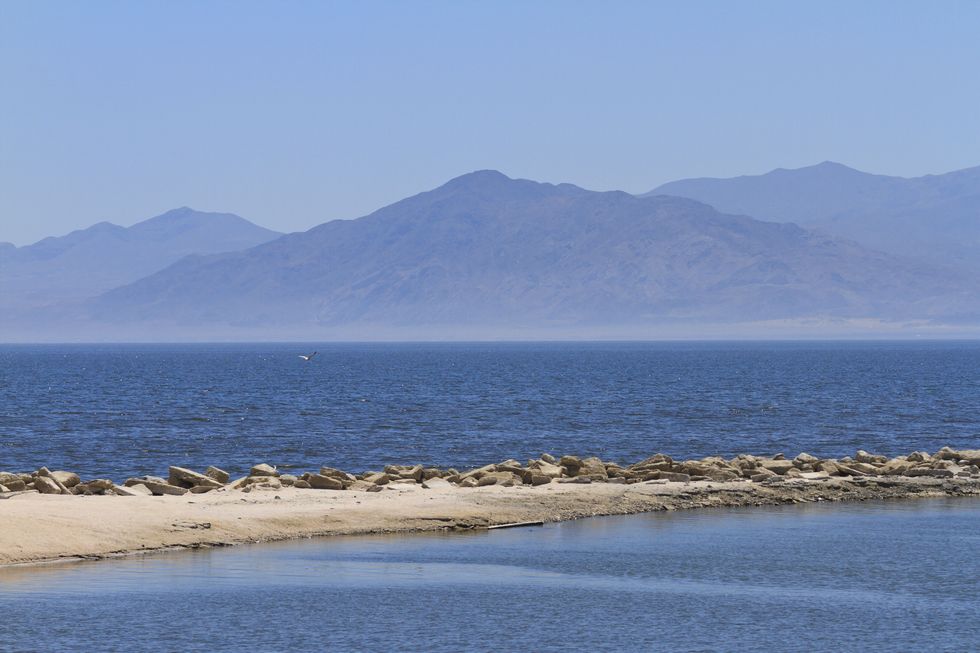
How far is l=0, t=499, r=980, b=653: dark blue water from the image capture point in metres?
22.7

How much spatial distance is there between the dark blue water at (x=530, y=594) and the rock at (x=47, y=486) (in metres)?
7.23

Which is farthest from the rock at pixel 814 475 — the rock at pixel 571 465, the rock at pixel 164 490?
the rock at pixel 164 490

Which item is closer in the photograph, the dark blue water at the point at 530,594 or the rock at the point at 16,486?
the dark blue water at the point at 530,594

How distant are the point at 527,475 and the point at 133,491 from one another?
10.4 meters

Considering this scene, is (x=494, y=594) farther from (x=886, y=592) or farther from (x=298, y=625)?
(x=886, y=592)

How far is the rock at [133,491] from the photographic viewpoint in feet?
118

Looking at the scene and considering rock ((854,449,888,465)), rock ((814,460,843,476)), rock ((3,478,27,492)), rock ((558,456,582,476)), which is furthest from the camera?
rock ((854,449,888,465))

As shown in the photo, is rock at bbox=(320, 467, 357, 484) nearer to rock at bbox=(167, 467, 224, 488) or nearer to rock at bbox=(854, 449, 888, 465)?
rock at bbox=(167, 467, 224, 488)

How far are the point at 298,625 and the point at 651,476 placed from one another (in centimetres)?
2079

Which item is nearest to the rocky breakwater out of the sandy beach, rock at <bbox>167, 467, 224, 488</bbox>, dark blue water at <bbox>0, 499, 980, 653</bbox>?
rock at <bbox>167, 467, 224, 488</bbox>

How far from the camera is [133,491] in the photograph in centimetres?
3644

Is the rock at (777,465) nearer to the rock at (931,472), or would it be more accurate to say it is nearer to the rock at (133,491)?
the rock at (931,472)

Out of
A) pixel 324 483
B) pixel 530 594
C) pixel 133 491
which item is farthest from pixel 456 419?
pixel 530 594

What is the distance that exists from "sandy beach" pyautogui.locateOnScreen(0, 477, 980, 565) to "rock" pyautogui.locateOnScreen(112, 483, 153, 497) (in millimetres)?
1116
